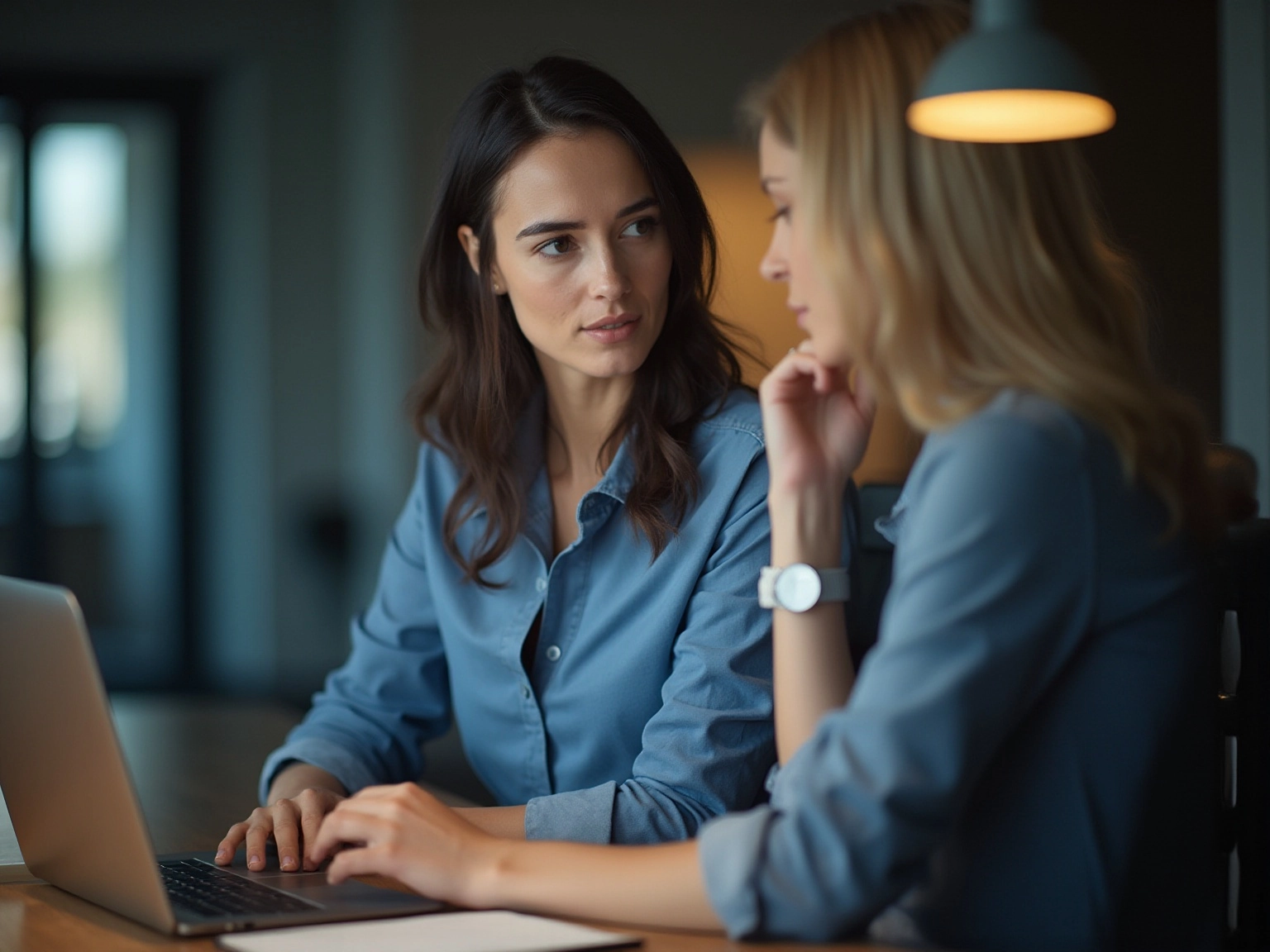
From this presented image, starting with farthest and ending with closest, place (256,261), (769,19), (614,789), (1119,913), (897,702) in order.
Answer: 1. (256,261)
2. (769,19)
3. (614,789)
4. (1119,913)
5. (897,702)

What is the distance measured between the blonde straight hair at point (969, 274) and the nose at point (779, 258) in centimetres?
13

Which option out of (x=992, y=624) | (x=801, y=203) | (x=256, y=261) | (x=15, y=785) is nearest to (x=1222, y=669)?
(x=992, y=624)

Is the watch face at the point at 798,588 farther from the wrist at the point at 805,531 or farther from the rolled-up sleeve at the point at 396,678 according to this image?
the rolled-up sleeve at the point at 396,678

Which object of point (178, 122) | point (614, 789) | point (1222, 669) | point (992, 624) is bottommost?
point (614, 789)

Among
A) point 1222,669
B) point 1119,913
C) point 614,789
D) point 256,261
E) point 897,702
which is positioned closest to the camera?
point 897,702

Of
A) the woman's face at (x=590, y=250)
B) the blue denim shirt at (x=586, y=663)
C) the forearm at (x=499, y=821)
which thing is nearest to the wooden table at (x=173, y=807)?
the blue denim shirt at (x=586, y=663)

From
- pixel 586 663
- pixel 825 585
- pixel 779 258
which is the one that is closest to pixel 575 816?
pixel 586 663

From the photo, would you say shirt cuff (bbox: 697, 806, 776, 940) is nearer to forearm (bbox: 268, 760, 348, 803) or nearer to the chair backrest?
the chair backrest

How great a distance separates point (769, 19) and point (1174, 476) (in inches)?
200

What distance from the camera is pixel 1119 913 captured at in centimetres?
106

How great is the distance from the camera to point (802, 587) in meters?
1.26

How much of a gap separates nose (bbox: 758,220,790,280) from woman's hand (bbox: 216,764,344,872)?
26.1 inches

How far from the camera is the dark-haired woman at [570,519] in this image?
150cm

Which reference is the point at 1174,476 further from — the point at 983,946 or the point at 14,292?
the point at 14,292
